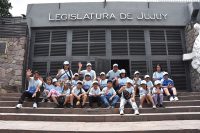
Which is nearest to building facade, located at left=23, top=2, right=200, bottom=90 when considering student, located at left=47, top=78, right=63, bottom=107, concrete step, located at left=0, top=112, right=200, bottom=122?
student, located at left=47, top=78, right=63, bottom=107

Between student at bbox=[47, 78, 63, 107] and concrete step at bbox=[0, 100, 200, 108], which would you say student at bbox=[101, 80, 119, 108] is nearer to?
concrete step at bbox=[0, 100, 200, 108]

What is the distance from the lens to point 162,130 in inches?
199

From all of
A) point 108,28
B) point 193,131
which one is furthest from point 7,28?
point 193,131

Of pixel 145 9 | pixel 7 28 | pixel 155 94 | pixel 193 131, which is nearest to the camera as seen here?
pixel 193 131

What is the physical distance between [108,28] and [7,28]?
17.7 ft

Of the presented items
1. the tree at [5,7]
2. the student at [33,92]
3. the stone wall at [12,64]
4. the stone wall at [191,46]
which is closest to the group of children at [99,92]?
the student at [33,92]

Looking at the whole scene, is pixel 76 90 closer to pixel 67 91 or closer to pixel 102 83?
pixel 67 91

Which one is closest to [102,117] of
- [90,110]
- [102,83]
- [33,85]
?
[90,110]

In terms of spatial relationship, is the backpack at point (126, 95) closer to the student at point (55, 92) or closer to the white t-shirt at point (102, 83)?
the white t-shirt at point (102, 83)

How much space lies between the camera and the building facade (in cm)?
1255

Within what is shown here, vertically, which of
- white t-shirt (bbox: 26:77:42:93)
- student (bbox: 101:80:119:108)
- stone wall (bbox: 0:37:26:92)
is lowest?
student (bbox: 101:80:119:108)

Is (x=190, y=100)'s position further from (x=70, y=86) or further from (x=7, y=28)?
(x=7, y=28)

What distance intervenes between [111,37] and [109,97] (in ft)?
18.2

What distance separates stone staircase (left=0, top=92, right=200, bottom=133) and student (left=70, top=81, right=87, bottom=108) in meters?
0.55
